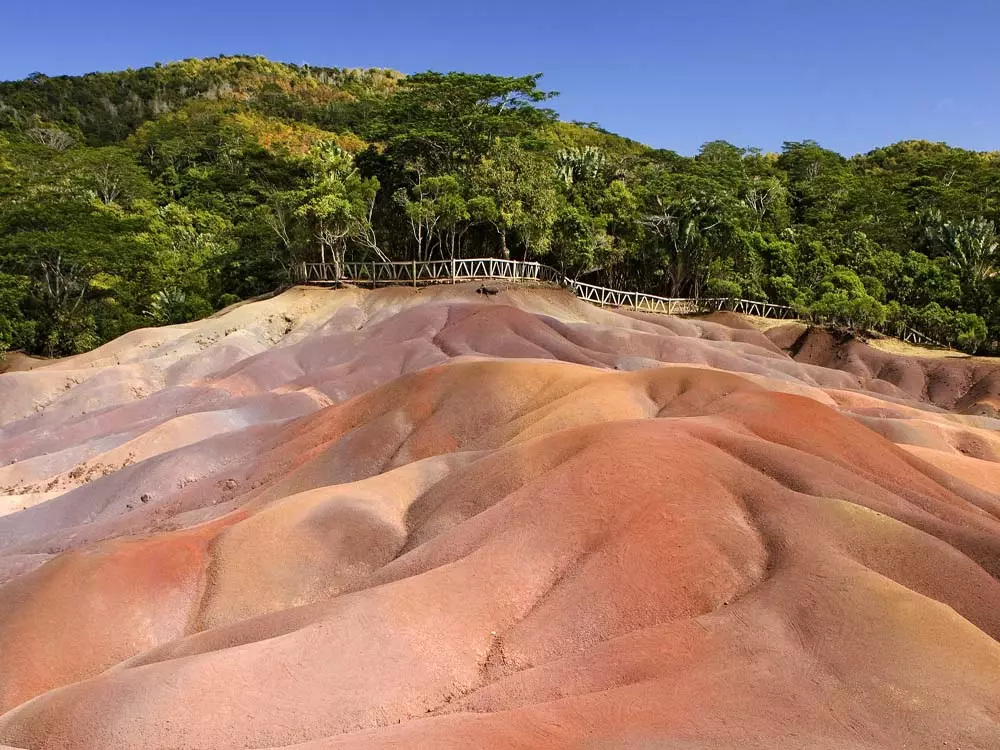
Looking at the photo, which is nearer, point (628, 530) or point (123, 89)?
point (628, 530)

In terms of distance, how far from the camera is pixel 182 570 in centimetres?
1608

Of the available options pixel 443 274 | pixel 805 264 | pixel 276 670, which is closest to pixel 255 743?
pixel 276 670

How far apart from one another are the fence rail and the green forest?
112cm

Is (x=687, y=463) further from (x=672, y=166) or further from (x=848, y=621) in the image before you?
(x=672, y=166)

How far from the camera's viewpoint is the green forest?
51562 millimetres

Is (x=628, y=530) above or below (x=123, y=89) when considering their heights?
below

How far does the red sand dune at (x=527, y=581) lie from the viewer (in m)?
9.64

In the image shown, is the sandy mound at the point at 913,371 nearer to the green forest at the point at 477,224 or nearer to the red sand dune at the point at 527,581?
the green forest at the point at 477,224

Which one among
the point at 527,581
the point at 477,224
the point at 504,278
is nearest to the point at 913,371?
the point at 504,278

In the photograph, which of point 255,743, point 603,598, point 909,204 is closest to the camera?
point 255,743

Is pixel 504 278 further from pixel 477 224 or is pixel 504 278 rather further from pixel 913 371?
pixel 913 371

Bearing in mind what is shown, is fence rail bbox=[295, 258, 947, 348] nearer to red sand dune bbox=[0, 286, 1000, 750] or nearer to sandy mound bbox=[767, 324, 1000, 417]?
sandy mound bbox=[767, 324, 1000, 417]

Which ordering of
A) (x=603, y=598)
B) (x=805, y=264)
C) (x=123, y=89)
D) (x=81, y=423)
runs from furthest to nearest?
(x=123, y=89) → (x=805, y=264) → (x=81, y=423) → (x=603, y=598)

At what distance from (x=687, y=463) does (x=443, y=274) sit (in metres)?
38.9
